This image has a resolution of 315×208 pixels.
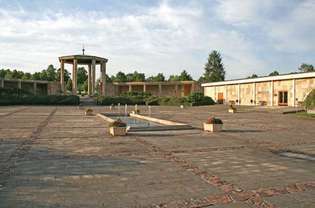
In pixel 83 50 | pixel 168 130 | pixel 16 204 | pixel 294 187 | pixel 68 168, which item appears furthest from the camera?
pixel 83 50

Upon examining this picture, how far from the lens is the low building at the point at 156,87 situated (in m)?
82.1

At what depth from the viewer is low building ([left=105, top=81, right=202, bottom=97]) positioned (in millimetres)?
82062

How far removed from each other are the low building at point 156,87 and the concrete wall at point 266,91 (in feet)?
66.5

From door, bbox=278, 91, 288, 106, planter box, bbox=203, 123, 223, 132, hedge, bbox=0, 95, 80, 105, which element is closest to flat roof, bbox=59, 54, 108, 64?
hedge, bbox=0, 95, 80, 105

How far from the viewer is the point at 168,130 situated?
56.4 feet

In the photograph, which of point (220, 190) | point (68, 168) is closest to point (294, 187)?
point (220, 190)

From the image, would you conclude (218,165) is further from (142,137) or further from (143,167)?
(142,137)

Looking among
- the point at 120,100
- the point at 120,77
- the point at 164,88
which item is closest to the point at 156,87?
the point at 164,88

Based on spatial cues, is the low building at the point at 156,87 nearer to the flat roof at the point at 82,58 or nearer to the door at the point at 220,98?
the flat roof at the point at 82,58

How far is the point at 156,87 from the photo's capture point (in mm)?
87812

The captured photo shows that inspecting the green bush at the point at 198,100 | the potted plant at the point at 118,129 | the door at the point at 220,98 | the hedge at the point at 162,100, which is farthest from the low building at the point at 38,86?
the potted plant at the point at 118,129

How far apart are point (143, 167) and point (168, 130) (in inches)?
339

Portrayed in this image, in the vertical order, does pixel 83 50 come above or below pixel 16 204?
above

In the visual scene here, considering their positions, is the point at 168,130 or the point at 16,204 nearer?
the point at 16,204
